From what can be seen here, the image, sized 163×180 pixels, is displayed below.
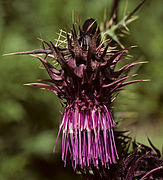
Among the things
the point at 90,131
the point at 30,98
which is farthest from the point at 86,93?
the point at 30,98

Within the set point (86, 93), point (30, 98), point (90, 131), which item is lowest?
point (90, 131)

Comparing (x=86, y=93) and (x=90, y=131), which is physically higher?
(x=86, y=93)

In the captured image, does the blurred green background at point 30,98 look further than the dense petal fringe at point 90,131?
Yes

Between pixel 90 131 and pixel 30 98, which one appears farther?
pixel 30 98

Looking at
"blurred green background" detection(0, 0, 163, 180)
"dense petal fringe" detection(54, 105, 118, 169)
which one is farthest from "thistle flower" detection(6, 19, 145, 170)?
"blurred green background" detection(0, 0, 163, 180)

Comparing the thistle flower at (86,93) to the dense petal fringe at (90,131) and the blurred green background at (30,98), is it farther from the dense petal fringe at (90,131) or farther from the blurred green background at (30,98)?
Result: the blurred green background at (30,98)

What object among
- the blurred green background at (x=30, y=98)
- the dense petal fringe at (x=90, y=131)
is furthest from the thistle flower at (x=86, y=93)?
the blurred green background at (x=30, y=98)

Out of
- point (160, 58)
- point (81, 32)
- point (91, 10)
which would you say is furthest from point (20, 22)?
point (81, 32)

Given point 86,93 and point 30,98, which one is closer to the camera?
point 86,93

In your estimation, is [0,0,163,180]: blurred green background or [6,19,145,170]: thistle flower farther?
[0,0,163,180]: blurred green background

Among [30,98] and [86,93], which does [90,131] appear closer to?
[86,93]

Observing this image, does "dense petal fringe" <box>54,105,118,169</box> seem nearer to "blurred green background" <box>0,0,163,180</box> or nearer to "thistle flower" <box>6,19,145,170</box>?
"thistle flower" <box>6,19,145,170</box>

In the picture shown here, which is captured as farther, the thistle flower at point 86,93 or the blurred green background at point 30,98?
the blurred green background at point 30,98
